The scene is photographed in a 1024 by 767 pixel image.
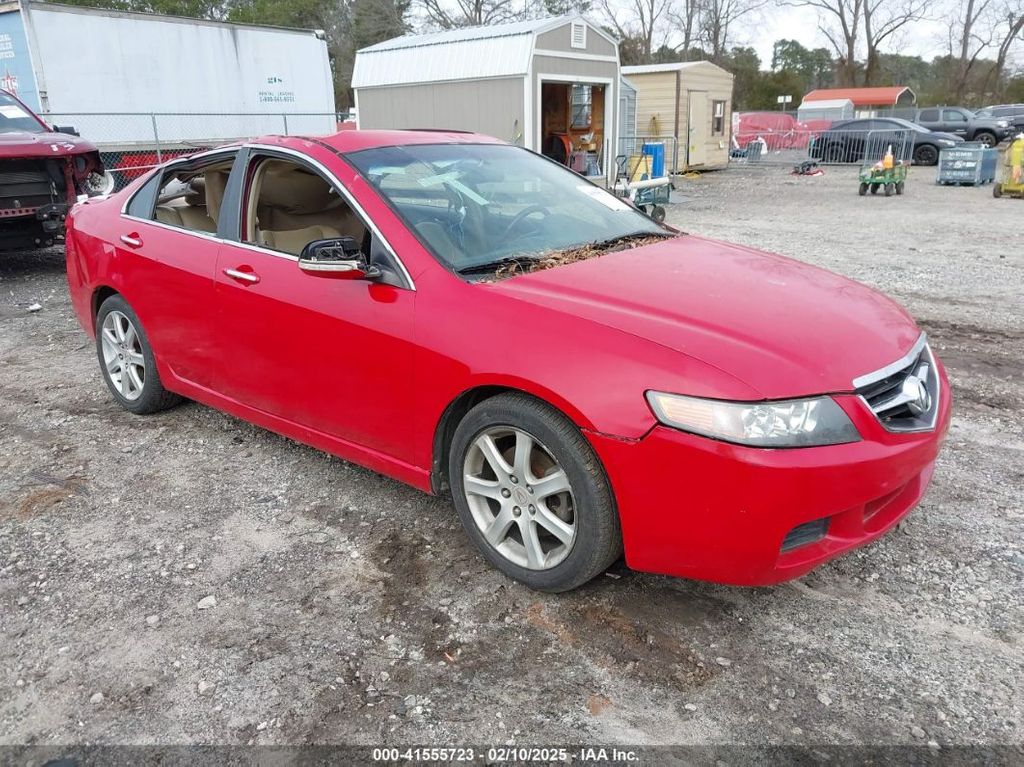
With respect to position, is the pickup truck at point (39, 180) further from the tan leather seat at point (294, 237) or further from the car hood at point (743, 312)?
the car hood at point (743, 312)

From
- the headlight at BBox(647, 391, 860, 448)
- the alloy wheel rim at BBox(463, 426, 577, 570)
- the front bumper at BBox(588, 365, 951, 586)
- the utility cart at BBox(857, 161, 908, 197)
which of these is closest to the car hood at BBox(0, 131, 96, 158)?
the alloy wheel rim at BBox(463, 426, 577, 570)

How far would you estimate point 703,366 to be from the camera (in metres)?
2.45

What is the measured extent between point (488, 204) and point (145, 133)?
43.1 feet

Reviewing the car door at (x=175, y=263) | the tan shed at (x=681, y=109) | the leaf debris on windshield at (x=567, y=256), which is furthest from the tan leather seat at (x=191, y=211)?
the tan shed at (x=681, y=109)

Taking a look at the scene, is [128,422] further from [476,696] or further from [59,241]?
[59,241]

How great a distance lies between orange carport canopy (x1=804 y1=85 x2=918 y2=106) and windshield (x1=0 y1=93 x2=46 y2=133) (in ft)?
147

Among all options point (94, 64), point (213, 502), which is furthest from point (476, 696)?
point (94, 64)

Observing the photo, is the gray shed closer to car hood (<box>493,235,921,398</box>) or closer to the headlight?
car hood (<box>493,235,921,398</box>)

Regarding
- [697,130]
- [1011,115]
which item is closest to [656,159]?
[697,130]

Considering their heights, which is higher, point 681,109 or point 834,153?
point 681,109

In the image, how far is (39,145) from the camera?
8.35 m

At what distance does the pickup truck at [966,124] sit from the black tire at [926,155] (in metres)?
3.71

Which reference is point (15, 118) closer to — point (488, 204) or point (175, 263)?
point (175, 263)

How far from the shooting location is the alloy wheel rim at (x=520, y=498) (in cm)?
279
